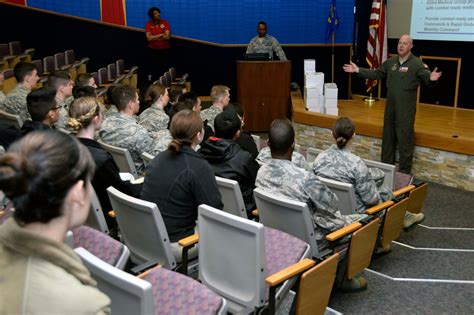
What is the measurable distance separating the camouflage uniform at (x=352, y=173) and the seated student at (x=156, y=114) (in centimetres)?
214

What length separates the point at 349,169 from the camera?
334cm

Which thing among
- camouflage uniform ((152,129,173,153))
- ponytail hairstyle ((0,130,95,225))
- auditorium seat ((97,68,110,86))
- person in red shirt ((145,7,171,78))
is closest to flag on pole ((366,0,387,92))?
person in red shirt ((145,7,171,78))

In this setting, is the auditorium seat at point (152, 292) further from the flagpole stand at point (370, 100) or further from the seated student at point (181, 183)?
the flagpole stand at point (370, 100)

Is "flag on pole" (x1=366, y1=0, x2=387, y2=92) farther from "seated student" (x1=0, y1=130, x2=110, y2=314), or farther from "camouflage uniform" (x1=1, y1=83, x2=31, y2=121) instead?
"seated student" (x1=0, y1=130, x2=110, y2=314)

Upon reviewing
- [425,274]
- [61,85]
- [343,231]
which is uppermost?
[61,85]

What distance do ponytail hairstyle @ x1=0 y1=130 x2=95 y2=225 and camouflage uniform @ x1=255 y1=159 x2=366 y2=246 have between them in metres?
1.77

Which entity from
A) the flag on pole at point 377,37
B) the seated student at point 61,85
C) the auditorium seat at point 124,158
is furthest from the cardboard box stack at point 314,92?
the auditorium seat at point 124,158

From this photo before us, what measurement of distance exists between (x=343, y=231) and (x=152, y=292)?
4.64 ft

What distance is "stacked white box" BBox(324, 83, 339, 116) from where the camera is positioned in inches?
280

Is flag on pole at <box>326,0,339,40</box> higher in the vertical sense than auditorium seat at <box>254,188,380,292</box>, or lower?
higher

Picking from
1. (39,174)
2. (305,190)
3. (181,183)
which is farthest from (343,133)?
(39,174)

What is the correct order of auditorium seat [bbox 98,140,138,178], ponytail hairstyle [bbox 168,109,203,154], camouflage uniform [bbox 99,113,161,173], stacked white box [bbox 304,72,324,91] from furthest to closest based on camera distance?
1. stacked white box [bbox 304,72,324,91]
2. camouflage uniform [bbox 99,113,161,173]
3. auditorium seat [bbox 98,140,138,178]
4. ponytail hairstyle [bbox 168,109,203,154]

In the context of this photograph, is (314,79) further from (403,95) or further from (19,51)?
(19,51)

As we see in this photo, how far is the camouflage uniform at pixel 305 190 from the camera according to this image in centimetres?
278
